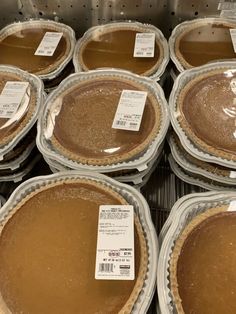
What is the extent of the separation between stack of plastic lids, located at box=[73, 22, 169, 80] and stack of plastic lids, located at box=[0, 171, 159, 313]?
578 millimetres

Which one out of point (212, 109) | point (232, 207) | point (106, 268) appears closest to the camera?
point (106, 268)

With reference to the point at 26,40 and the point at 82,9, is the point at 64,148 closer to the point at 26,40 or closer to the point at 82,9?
the point at 26,40

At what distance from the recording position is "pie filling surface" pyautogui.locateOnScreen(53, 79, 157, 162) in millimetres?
1134

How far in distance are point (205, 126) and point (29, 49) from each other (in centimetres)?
86

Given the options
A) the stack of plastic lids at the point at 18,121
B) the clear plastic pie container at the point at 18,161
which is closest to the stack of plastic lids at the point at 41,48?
the stack of plastic lids at the point at 18,121

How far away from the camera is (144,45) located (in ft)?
4.94

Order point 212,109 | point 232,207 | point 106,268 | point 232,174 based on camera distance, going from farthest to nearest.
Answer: point 212,109 → point 232,174 → point 232,207 → point 106,268

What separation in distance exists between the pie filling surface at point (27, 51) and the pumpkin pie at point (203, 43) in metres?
0.51

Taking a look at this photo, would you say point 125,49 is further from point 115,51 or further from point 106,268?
point 106,268

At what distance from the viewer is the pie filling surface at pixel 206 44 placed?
56.8 inches

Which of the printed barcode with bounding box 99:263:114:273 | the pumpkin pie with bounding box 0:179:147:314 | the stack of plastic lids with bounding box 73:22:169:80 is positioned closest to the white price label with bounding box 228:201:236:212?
the pumpkin pie with bounding box 0:179:147:314

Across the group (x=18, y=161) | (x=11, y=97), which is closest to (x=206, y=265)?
(x=18, y=161)

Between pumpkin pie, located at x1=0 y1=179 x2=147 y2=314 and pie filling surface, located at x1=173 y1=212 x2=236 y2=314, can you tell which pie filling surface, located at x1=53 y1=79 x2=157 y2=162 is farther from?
pie filling surface, located at x1=173 y1=212 x2=236 y2=314

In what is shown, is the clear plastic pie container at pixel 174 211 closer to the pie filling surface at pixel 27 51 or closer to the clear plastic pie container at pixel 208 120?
the clear plastic pie container at pixel 208 120
